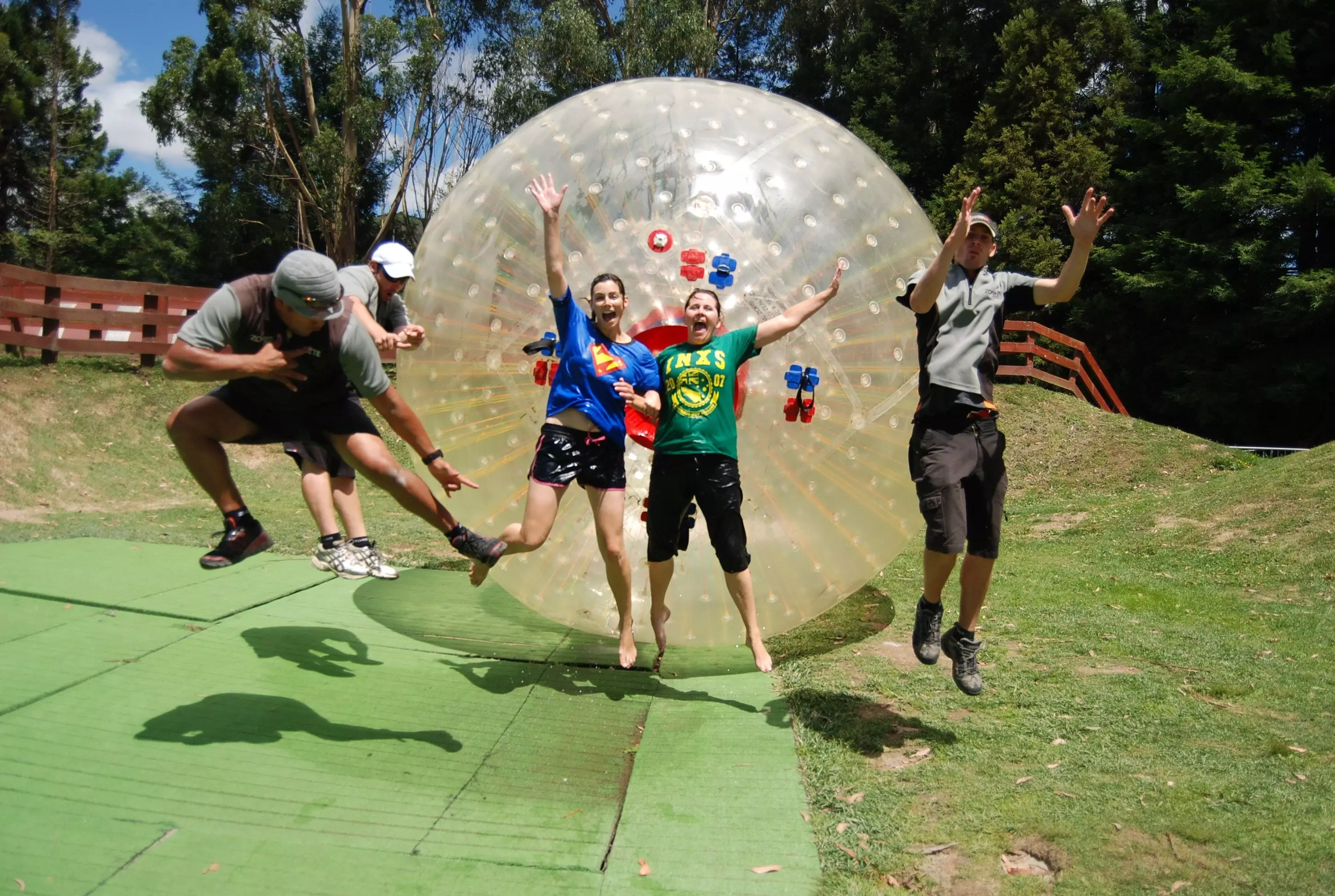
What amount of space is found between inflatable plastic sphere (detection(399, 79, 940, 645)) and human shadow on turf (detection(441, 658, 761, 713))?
0.22 metres

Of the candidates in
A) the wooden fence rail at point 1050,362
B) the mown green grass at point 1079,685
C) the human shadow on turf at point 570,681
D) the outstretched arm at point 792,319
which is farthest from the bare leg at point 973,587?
the wooden fence rail at point 1050,362

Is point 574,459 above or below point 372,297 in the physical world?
below

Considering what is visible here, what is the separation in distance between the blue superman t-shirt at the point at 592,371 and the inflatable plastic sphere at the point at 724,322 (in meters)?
0.23

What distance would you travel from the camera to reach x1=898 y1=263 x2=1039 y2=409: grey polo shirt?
13.2 ft

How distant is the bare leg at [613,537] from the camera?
4.46 m

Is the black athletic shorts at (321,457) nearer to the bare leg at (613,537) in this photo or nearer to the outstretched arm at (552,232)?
the bare leg at (613,537)

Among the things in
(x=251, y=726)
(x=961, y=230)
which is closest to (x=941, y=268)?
(x=961, y=230)

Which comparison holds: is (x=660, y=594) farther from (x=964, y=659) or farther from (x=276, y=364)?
(x=276, y=364)

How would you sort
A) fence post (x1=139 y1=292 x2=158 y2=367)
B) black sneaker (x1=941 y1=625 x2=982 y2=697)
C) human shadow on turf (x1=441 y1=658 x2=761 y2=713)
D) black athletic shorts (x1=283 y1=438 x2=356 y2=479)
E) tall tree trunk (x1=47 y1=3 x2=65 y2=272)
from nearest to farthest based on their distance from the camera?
1. black sneaker (x1=941 y1=625 x2=982 y2=697)
2. human shadow on turf (x1=441 y1=658 x2=761 y2=713)
3. black athletic shorts (x1=283 y1=438 x2=356 y2=479)
4. fence post (x1=139 y1=292 x2=158 y2=367)
5. tall tree trunk (x1=47 y1=3 x2=65 y2=272)

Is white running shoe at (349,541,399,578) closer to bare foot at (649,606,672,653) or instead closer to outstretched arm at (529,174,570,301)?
bare foot at (649,606,672,653)

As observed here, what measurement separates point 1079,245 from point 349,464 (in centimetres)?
319

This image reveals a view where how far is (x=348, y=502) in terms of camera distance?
503cm

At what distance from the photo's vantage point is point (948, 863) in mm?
3012

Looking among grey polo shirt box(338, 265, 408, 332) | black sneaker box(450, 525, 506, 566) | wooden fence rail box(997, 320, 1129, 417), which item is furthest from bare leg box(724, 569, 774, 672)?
wooden fence rail box(997, 320, 1129, 417)
